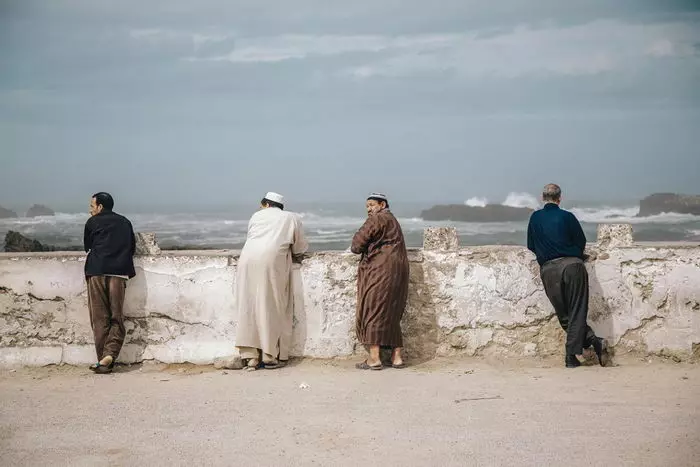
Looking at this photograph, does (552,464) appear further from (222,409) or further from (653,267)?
(653,267)

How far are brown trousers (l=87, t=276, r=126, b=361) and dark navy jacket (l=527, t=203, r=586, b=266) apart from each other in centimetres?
366

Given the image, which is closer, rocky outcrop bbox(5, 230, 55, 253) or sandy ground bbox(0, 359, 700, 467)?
sandy ground bbox(0, 359, 700, 467)

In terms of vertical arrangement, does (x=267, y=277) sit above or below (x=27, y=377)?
above

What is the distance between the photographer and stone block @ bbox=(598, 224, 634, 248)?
7348mm

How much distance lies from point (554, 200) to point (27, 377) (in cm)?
482

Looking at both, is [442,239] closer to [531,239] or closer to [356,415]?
[531,239]

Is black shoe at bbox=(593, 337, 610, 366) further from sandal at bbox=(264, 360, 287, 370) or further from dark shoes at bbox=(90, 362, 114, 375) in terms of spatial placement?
dark shoes at bbox=(90, 362, 114, 375)

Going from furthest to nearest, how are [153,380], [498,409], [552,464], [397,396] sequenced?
[153,380], [397,396], [498,409], [552,464]

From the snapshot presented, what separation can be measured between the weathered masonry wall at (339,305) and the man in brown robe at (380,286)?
0.24 metres

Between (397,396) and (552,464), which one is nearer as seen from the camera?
(552,464)

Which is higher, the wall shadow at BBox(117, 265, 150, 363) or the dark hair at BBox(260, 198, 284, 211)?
the dark hair at BBox(260, 198, 284, 211)

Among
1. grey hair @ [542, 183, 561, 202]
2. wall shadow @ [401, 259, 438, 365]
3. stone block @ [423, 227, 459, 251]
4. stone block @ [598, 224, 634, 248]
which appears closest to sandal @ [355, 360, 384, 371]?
wall shadow @ [401, 259, 438, 365]

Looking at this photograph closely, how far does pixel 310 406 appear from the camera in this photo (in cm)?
602

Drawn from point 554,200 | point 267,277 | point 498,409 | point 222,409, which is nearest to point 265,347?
point 267,277
